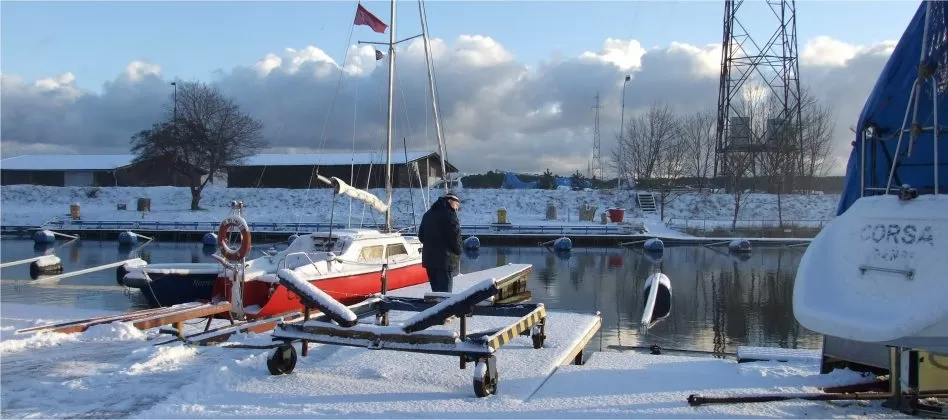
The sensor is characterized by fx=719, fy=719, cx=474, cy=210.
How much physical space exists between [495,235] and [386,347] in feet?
115

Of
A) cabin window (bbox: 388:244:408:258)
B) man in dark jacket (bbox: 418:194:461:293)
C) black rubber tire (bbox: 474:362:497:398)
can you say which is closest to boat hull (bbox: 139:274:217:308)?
cabin window (bbox: 388:244:408:258)

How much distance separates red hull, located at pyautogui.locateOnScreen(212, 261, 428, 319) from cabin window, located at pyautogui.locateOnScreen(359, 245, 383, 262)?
0.42 m

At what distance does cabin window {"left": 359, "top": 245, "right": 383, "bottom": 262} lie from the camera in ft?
53.4

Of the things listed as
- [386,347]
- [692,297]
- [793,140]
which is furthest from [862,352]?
[793,140]

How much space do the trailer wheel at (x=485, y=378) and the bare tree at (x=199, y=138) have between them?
5299 cm

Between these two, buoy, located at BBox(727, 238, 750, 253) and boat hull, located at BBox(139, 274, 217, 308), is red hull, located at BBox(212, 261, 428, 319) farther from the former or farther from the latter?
buoy, located at BBox(727, 238, 750, 253)

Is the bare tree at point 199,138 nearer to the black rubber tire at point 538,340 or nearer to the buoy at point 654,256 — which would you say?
the buoy at point 654,256

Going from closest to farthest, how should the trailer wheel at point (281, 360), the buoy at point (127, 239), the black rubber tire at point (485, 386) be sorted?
the black rubber tire at point (485, 386), the trailer wheel at point (281, 360), the buoy at point (127, 239)

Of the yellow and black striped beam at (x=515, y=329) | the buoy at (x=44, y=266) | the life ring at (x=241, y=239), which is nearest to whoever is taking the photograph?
the yellow and black striped beam at (x=515, y=329)

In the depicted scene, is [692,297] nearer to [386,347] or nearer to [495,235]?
[386,347]

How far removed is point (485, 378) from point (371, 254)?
1064 cm

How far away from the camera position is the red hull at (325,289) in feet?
43.7

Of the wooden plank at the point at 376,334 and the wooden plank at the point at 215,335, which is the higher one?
the wooden plank at the point at 376,334

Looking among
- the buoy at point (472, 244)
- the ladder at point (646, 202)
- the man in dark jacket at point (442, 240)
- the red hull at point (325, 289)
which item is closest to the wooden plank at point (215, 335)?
the red hull at point (325, 289)
